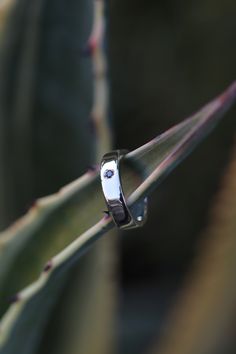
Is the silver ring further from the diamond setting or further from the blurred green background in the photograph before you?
the blurred green background

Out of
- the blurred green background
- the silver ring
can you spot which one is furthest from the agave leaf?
the blurred green background

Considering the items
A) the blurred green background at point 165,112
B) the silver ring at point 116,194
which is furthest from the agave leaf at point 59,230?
the blurred green background at point 165,112

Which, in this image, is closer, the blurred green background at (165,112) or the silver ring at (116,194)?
the silver ring at (116,194)

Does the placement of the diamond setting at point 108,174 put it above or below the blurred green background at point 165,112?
below

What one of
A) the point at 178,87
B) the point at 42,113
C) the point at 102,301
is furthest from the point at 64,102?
the point at 178,87

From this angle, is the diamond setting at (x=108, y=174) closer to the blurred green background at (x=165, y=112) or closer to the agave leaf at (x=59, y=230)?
the agave leaf at (x=59, y=230)

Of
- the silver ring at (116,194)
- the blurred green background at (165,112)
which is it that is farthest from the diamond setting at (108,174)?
the blurred green background at (165,112)

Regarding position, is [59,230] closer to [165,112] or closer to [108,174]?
[108,174]

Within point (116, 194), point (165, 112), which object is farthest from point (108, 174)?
point (165, 112)
